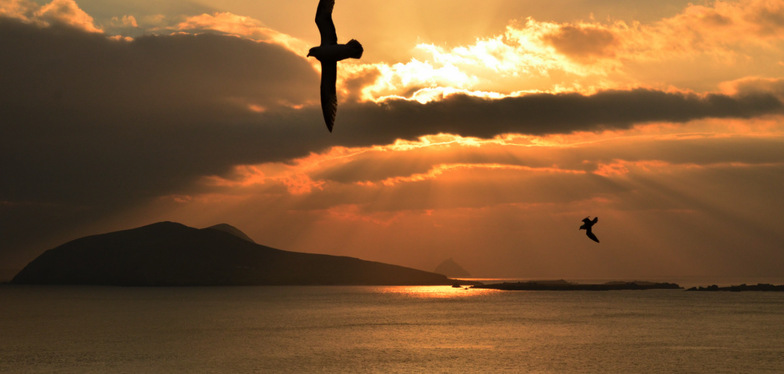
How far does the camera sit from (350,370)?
88000mm

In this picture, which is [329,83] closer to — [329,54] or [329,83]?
[329,83]

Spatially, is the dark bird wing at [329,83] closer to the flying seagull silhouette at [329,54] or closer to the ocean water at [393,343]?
the flying seagull silhouette at [329,54]

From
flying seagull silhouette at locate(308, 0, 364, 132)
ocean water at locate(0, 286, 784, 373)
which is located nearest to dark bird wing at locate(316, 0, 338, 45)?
flying seagull silhouette at locate(308, 0, 364, 132)

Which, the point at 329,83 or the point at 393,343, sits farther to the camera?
the point at 393,343

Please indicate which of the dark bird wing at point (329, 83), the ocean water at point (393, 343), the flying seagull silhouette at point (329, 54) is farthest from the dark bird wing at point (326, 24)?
the ocean water at point (393, 343)

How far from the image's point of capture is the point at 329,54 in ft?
55.6

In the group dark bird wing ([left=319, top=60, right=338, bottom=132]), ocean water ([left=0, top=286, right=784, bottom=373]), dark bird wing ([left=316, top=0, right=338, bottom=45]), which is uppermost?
dark bird wing ([left=316, top=0, right=338, bottom=45])

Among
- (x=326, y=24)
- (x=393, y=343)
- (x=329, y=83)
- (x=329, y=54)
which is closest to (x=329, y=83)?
(x=329, y=83)

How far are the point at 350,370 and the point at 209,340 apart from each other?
4635cm

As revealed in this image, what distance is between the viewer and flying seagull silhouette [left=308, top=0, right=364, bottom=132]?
16.6 metres

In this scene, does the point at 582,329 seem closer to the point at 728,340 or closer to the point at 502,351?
the point at 728,340

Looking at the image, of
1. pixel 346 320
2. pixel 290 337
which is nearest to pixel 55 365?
pixel 290 337

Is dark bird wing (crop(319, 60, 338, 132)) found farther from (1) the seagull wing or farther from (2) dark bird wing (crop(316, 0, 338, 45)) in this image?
(2) dark bird wing (crop(316, 0, 338, 45))

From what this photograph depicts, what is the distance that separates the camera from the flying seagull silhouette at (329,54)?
16.6 m
